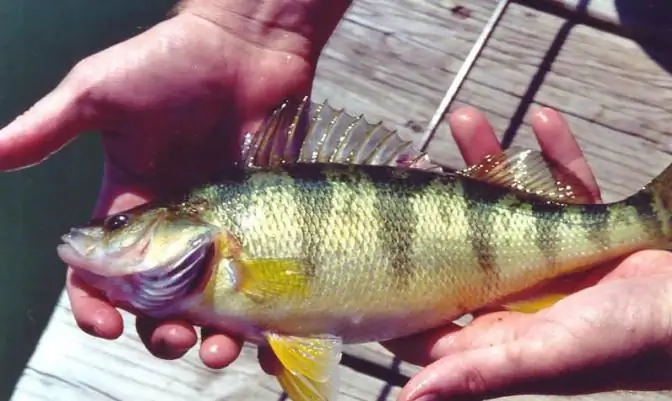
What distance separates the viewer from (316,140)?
53.1 inches

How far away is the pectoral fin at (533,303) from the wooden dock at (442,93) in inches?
20.0

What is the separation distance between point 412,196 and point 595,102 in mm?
952

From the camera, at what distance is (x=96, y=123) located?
1.32m

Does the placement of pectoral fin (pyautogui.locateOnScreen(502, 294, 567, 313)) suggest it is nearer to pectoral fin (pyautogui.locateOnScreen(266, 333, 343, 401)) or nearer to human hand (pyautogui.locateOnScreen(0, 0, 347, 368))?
pectoral fin (pyautogui.locateOnScreen(266, 333, 343, 401))

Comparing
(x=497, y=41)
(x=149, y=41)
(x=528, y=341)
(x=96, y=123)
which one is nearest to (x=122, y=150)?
(x=96, y=123)

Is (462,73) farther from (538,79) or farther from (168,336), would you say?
(168,336)

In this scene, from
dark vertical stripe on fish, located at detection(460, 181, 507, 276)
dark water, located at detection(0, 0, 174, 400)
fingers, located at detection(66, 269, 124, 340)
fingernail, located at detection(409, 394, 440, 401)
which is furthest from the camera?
dark water, located at detection(0, 0, 174, 400)

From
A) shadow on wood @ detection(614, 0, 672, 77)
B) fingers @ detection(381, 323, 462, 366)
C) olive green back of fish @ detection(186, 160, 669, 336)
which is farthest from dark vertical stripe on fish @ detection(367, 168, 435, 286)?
shadow on wood @ detection(614, 0, 672, 77)

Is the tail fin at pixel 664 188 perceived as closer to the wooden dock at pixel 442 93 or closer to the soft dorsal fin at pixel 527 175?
the soft dorsal fin at pixel 527 175

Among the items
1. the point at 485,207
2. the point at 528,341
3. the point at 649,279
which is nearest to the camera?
the point at 528,341

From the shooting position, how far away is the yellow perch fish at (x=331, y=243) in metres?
1.22

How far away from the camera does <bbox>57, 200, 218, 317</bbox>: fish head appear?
47.6 inches

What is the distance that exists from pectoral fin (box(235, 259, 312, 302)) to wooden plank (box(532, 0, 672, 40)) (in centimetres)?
131

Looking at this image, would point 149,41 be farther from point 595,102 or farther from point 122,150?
point 595,102
